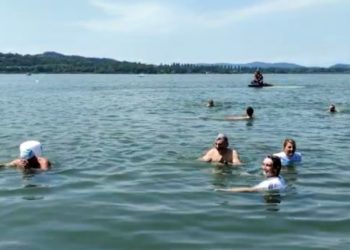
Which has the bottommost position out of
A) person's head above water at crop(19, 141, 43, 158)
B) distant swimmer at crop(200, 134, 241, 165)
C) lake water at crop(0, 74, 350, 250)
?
lake water at crop(0, 74, 350, 250)

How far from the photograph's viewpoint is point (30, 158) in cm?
1477

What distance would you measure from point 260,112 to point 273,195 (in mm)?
22573

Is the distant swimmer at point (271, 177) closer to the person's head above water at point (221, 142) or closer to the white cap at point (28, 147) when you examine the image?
the person's head above water at point (221, 142)

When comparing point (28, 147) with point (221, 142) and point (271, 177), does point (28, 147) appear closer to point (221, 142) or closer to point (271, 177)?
point (221, 142)

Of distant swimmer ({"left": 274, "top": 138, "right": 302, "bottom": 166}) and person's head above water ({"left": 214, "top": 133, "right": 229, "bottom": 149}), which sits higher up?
person's head above water ({"left": 214, "top": 133, "right": 229, "bottom": 149})

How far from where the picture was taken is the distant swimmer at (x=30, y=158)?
14586mm

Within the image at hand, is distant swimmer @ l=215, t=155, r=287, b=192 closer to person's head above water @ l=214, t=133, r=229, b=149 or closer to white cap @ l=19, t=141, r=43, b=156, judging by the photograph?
person's head above water @ l=214, t=133, r=229, b=149

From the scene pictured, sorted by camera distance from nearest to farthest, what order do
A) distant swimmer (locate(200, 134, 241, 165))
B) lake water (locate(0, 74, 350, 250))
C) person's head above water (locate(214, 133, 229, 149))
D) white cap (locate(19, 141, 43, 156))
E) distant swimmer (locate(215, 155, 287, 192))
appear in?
1. lake water (locate(0, 74, 350, 250))
2. distant swimmer (locate(215, 155, 287, 192))
3. white cap (locate(19, 141, 43, 156))
4. person's head above water (locate(214, 133, 229, 149))
5. distant swimmer (locate(200, 134, 241, 165))

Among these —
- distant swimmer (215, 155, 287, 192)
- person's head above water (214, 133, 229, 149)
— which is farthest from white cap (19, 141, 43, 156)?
distant swimmer (215, 155, 287, 192)

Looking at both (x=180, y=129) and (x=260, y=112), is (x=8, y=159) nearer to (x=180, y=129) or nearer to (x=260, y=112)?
(x=180, y=129)

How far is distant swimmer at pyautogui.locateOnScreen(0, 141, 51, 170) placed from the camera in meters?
14.6

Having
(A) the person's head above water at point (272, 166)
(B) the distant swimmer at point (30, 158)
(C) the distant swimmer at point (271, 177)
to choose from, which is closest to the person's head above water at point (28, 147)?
(B) the distant swimmer at point (30, 158)

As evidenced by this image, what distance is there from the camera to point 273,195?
12.4 meters

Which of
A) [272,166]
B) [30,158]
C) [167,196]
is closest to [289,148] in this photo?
[272,166]
